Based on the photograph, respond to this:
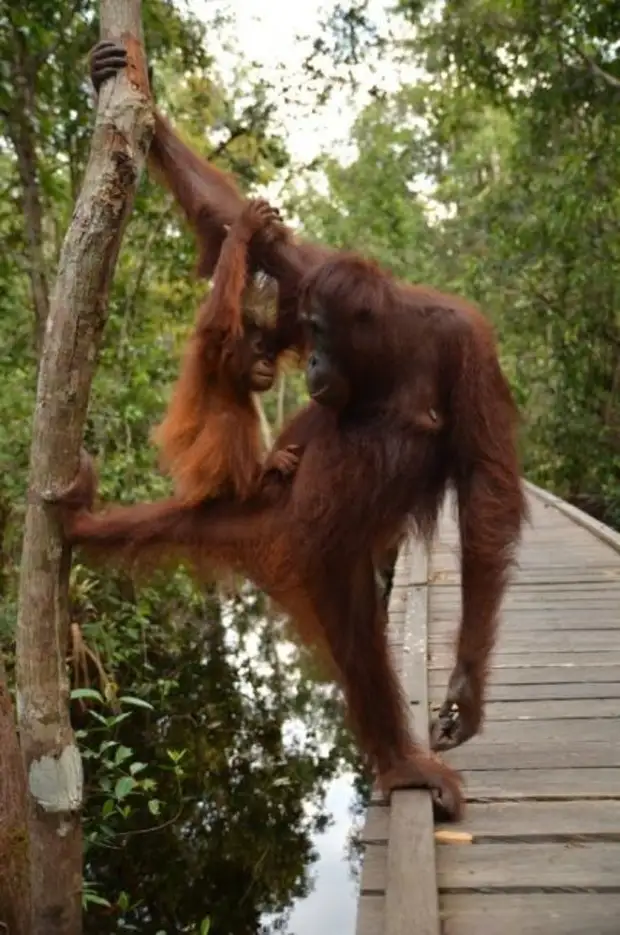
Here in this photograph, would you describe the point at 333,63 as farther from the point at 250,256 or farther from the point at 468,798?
the point at 468,798

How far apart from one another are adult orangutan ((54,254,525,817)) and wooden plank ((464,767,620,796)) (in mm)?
166

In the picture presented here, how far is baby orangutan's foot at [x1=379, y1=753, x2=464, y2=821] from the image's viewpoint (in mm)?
2295

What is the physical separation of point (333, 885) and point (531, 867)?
3.16m

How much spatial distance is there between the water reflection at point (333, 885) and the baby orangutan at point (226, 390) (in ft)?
8.77

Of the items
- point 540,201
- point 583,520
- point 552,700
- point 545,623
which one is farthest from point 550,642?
point 540,201

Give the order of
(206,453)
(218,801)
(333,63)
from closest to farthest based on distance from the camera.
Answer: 1. (206,453)
2. (218,801)
3. (333,63)

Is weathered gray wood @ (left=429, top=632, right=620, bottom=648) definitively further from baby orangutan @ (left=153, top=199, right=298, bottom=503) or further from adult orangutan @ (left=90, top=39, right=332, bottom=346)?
adult orangutan @ (left=90, top=39, right=332, bottom=346)

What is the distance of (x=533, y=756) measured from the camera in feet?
8.80

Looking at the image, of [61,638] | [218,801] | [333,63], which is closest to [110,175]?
[61,638]

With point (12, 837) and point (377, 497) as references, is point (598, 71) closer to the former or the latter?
point (377, 497)

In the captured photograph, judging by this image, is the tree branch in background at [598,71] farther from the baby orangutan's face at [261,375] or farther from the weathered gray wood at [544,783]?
the weathered gray wood at [544,783]

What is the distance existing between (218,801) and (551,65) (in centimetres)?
548

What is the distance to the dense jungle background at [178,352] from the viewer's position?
4617mm

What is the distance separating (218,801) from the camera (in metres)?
5.32
